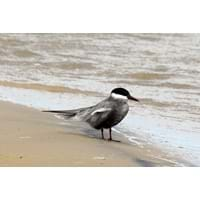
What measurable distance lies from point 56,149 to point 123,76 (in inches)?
184

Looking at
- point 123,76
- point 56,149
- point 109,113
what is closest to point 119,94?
point 109,113

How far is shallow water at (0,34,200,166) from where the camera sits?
5.37m

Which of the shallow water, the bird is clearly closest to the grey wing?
the bird

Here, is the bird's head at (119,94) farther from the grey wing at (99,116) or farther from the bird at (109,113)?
the grey wing at (99,116)

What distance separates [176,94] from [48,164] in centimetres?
391

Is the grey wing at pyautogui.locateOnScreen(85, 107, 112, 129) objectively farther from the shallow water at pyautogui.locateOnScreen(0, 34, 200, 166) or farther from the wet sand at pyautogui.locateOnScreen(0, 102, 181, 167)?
the shallow water at pyautogui.locateOnScreen(0, 34, 200, 166)

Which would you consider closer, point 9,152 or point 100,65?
point 9,152

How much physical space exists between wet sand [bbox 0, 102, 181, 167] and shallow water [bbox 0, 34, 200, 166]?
403 mm

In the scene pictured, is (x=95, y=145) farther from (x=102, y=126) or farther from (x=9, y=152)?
(x=9, y=152)

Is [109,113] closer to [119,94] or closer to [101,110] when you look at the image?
[101,110]

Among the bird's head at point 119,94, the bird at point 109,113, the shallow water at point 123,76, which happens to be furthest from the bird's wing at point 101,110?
the shallow water at point 123,76

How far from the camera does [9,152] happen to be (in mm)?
3729

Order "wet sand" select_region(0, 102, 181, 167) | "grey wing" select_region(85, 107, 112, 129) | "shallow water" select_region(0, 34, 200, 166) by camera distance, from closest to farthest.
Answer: "wet sand" select_region(0, 102, 181, 167)
"grey wing" select_region(85, 107, 112, 129)
"shallow water" select_region(0, 34, 200, 166)

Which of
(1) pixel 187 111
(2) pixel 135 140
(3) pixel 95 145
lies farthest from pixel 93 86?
(3) pixel 95 145
